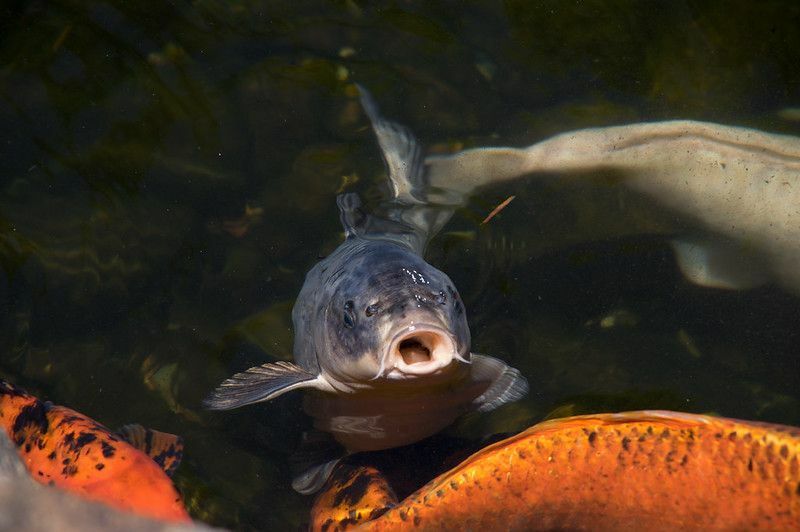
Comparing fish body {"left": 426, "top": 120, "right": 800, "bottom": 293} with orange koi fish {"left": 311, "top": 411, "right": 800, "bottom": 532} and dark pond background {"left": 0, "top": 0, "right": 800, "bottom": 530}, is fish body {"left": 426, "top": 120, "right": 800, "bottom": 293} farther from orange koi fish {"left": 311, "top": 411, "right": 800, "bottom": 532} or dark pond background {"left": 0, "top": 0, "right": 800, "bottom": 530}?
orange koi fish {"left": 311, "top": 411, "right": 800, "bottom": 532}

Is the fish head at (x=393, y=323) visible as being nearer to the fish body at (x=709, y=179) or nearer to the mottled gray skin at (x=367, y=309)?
the mottled gray skin at (x=367, y=309)

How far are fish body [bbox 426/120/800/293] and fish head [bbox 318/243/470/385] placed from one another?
1.91 m

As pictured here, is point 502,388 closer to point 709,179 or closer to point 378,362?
point 378,362

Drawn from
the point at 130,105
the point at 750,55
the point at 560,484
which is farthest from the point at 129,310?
the point at 750,55

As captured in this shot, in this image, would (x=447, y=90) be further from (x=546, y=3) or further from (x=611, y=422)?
(x=611, y=422)

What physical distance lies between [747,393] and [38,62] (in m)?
5.57

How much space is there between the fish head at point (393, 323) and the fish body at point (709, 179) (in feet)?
6.25

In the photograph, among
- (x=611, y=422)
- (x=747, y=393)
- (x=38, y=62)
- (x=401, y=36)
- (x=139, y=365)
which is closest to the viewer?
(x=611, y=422)

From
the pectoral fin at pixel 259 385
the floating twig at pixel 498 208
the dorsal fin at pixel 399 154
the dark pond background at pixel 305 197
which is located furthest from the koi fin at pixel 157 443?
the floating twig at pixel 498 208

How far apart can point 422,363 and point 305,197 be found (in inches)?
96.9

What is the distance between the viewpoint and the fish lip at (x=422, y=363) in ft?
8.57

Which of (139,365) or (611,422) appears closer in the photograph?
(611,422)

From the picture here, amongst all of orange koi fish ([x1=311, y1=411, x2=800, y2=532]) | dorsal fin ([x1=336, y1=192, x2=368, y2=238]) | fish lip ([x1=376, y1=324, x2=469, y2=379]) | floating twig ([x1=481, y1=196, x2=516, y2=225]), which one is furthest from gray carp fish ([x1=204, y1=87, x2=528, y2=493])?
floating twig ([x1=481, y1=196, x2=516, y2=225])

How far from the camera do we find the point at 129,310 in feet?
14.0
